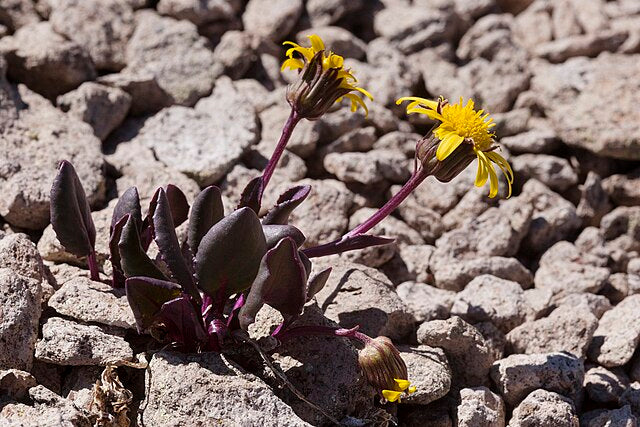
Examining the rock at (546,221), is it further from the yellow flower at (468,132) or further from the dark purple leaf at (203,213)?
the dark purple leaf at (203,213)

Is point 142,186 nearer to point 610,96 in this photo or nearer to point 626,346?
point 626,346

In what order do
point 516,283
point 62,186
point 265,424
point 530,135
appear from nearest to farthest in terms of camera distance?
point 265,424 → point 62,186 → point 516,283 → point 530,135

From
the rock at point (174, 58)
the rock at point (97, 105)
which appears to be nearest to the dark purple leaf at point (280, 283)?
the rock at point (97, 105)

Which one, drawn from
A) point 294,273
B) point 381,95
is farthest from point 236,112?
point 294,273

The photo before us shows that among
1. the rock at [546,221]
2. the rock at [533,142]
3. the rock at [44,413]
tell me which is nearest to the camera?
the rock at [44,413]

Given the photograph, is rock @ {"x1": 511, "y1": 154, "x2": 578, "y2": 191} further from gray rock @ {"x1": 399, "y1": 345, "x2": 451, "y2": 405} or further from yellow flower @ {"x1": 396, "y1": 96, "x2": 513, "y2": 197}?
gray rock @ {"x1": 399, "y1": 345, "x2": 451, "y2": 405}

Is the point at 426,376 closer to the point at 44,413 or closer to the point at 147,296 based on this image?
the point at 147,296
